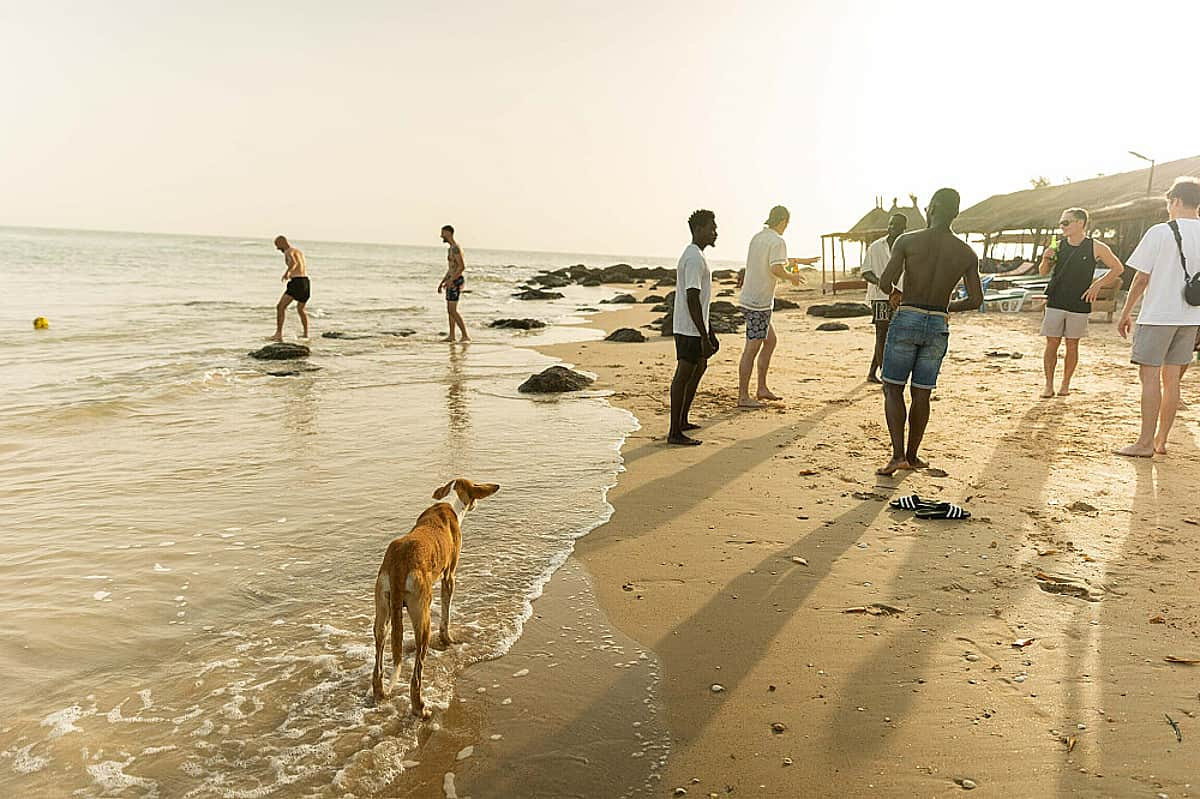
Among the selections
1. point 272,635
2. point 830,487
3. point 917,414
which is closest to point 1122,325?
point 917,414

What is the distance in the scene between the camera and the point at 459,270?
1510cm

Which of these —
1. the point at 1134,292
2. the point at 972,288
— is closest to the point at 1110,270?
the point at 1134,292

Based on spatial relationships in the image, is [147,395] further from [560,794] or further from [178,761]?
[560,794]

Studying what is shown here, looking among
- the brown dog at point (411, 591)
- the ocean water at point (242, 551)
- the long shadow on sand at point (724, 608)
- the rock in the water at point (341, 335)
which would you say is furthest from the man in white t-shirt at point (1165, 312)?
the rock in the water at point (341, 335)

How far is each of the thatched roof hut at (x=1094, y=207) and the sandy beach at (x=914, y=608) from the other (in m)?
18.0

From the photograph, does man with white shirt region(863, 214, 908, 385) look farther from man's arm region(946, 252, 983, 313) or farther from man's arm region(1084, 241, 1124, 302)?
man's arm region(946, 252, 983, 313)

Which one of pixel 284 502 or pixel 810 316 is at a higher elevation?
pixel 810 316

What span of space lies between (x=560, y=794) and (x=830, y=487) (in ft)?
12.4

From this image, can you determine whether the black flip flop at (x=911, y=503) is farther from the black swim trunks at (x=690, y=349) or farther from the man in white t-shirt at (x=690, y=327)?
the black swim trunks at (x=690, y=349)

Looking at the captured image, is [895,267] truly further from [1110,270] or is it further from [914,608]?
[914,608]

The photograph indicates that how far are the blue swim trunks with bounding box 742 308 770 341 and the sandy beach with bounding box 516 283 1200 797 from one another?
5.42 feet

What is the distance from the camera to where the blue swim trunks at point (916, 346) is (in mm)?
5887

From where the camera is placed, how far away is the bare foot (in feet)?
19.0

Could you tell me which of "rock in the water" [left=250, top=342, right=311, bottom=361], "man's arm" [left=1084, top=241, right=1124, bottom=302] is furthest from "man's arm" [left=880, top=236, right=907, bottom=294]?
"rock in the water" [left=250, top=342, right=311, bottom=361]
